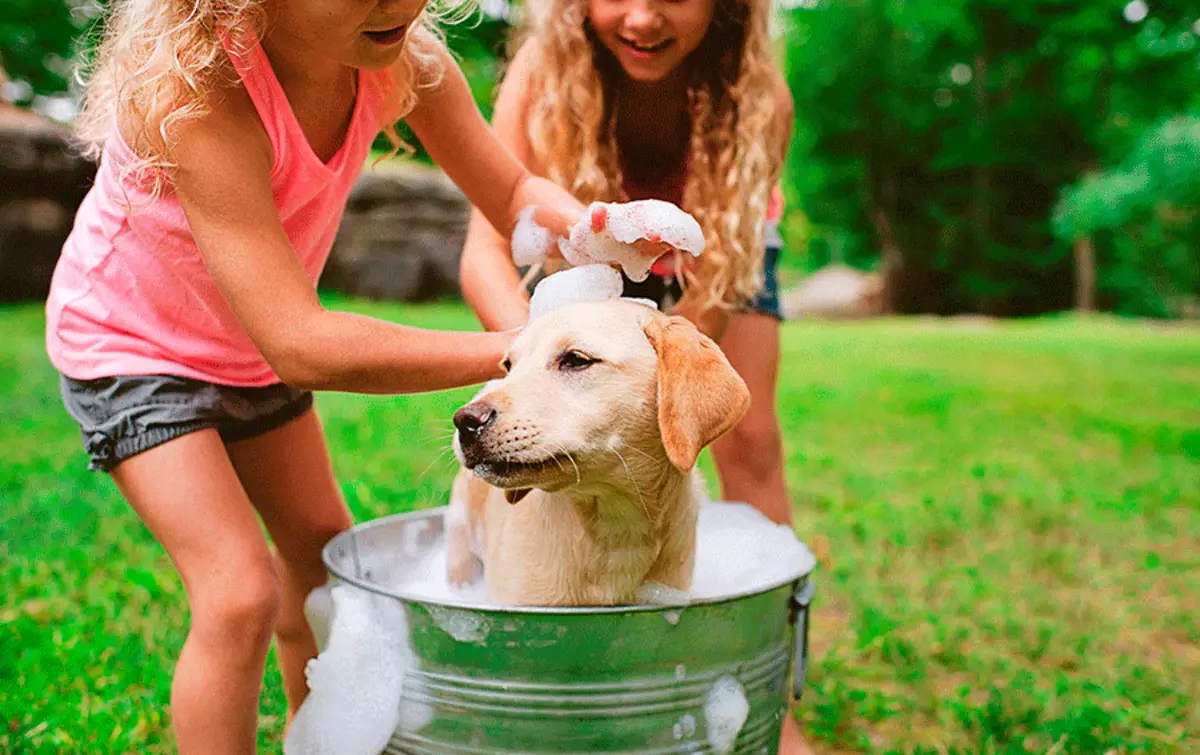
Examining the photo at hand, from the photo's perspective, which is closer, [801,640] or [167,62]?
[167,62]

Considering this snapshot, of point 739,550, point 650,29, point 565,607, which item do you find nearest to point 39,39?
point 650,29

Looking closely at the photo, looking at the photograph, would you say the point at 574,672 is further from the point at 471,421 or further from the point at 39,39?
the point at 39,39

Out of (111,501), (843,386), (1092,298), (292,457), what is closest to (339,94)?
Answer: (292,457)

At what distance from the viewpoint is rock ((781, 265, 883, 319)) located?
68.6 ft

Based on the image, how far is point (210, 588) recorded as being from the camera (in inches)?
74.7

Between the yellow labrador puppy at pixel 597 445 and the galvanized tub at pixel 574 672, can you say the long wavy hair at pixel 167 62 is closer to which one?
the yellow labrador puppy at pixel 597 445

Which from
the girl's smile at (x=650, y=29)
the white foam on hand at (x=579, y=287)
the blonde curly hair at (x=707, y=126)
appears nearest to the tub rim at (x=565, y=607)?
the white foam on hand at (x=579, y=287)

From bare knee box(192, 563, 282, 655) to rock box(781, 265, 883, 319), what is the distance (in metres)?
18.6

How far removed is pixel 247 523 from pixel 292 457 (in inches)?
17.0

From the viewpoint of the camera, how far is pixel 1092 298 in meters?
18.7

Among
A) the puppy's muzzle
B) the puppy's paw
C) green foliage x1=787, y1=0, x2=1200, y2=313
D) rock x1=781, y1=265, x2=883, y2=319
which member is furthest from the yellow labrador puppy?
rock x1=781, y1=265, x2=883, y2=319

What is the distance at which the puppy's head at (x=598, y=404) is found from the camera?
1704 millimetres

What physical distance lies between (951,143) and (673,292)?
17.6 metres

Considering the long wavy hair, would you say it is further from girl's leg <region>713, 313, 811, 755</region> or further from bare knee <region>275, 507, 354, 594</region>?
girl's leg <region>713, 313, 811, 755</region>
